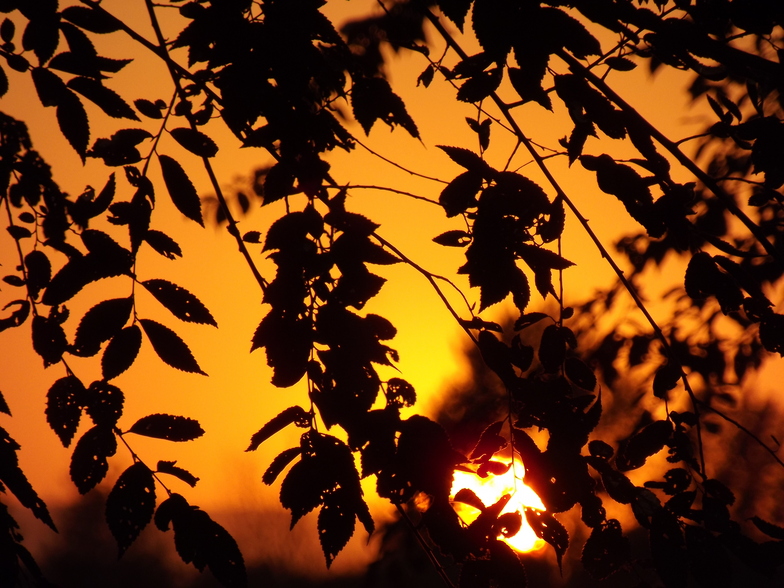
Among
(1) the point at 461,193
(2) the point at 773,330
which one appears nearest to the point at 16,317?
(1) the point at 461,193

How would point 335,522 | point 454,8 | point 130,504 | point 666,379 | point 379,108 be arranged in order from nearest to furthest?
point 454,8 → point 335,522 → point 130,504 → point 379,108 → point 666,379

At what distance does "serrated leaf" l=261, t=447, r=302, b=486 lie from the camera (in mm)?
1413

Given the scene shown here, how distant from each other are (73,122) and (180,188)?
319 mm

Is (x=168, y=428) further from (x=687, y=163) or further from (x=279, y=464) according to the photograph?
(x=687, y=163)

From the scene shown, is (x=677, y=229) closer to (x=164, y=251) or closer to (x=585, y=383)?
(x=585, y=383)

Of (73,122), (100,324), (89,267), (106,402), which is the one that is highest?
(73,122)

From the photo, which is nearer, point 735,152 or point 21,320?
point 21,320

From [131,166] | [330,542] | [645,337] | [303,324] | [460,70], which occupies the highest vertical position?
[645,337]

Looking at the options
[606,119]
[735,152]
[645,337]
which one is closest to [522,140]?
[606,119]

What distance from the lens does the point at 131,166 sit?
154 centimetres

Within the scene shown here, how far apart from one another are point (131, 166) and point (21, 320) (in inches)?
25.2

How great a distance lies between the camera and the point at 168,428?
4.98 ft

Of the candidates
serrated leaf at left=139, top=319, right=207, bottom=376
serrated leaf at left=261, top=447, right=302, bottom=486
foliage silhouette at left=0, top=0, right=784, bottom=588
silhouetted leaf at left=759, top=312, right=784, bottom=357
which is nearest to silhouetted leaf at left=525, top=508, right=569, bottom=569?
foliage silhouette at left=0, top=0, right=784, bottom=588

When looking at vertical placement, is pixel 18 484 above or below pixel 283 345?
below
